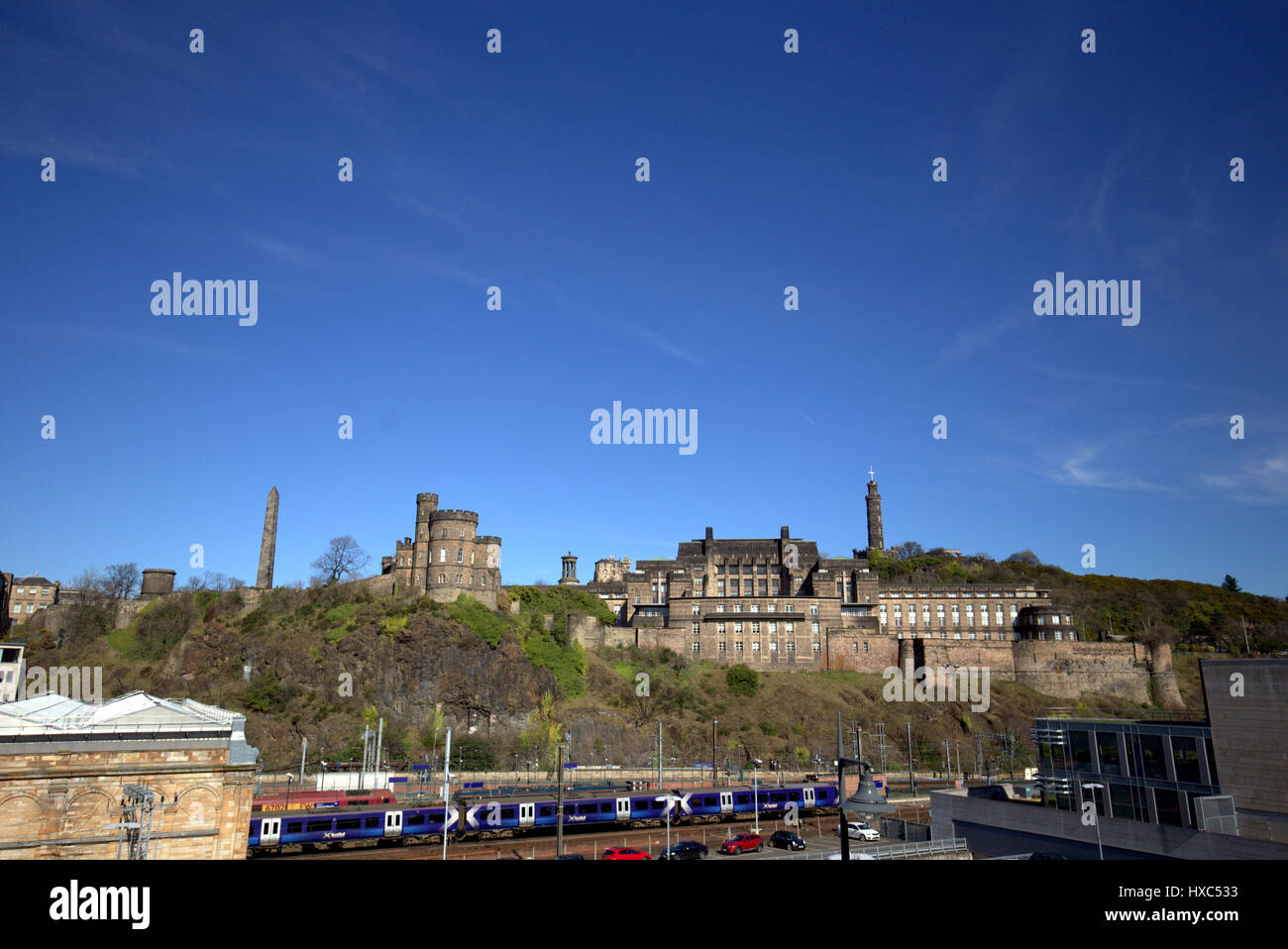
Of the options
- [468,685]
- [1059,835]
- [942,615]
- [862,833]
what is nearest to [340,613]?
[468,685]

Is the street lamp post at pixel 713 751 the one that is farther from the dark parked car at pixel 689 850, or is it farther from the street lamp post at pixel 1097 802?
the street lamp post at pixel 1097 802

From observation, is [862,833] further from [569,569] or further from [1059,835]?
[569,569]

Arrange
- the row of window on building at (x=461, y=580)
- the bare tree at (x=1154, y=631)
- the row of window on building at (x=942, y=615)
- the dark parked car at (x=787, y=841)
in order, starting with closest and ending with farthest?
1. the dark parked car at (x=787, y=841)
2. the row of window on building at (x=461, y=580)
3. the row of window on building at (x=942, y=615)
4. the bare tree at (x=1154, y=631)

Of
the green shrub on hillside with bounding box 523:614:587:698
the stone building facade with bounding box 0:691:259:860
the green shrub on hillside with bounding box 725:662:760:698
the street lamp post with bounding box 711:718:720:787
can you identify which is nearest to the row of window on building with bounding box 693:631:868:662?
the green shrub on hillside with bounding box 725:662:760:698

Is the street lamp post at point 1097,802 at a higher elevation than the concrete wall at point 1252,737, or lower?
lower

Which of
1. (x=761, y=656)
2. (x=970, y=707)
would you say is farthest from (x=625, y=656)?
(x=970, y=707)

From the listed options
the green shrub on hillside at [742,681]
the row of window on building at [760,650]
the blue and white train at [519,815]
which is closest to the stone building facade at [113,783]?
the blue and white train at [519,815]
